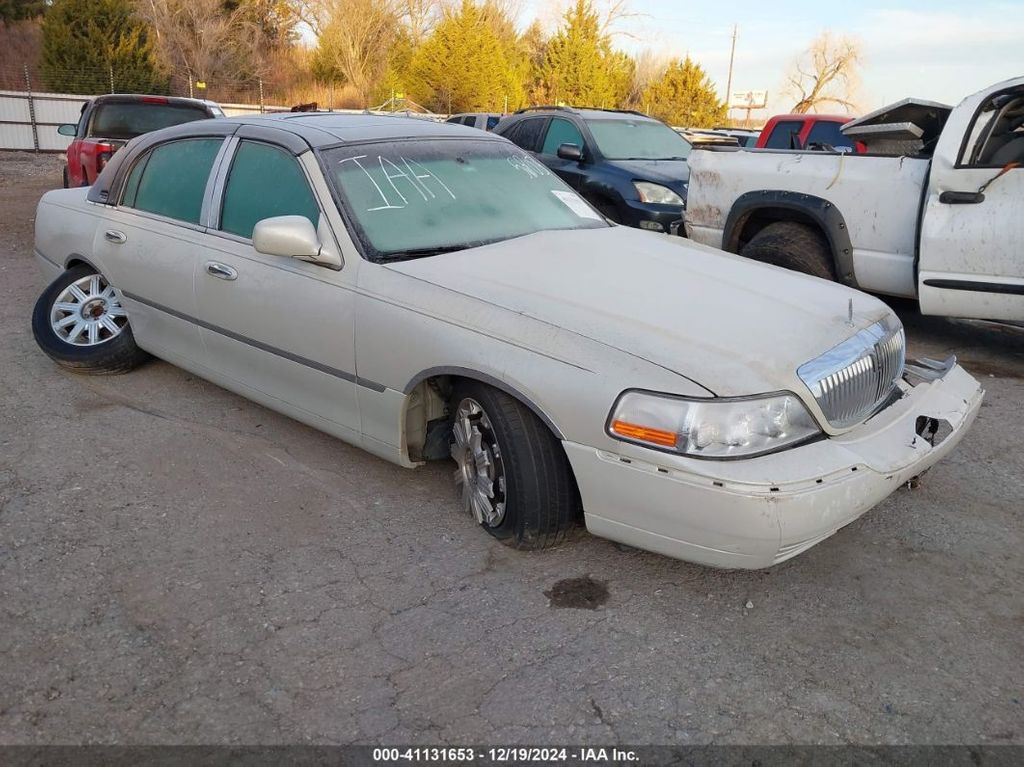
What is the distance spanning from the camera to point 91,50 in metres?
27.6

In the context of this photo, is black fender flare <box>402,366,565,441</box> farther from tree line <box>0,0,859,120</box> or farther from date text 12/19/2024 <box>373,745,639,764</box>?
tree line <box>0,0,859,120</box>

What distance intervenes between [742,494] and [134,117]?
32.4 feet

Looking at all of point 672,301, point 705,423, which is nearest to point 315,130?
point 672,301

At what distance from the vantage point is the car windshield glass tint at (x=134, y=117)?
33.3 ft

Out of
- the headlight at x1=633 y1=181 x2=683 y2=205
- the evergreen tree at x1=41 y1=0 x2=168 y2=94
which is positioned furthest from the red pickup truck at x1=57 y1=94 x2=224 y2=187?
the evergreen tree at x1=41 y1=0 x2=168 y2=94

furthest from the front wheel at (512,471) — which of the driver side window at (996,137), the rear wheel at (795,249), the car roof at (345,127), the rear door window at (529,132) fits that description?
the rear door window at (529,132)

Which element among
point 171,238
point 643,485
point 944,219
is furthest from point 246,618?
point 944,219

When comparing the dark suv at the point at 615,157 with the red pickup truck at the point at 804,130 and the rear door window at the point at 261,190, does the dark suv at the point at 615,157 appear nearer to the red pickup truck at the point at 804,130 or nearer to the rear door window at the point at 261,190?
the red pickup truck at the point at 804,130

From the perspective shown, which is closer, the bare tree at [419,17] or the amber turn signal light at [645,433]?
the amber turn signal light at [645,433]

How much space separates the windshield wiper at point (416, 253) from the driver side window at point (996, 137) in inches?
153

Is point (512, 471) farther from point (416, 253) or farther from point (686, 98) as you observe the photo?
point (686, 98)

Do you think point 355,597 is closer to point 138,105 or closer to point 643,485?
point 643,485

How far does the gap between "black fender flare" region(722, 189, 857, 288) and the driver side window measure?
91cm

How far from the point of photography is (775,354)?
114 inches
